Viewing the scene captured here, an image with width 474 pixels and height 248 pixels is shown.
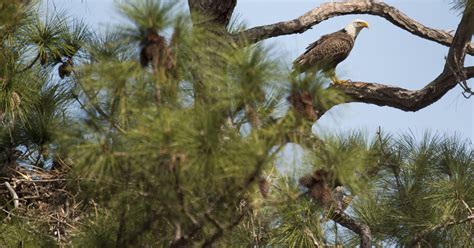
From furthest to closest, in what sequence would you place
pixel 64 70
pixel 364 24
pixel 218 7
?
pixel 364 24 → pixel 218 7 → pixel 64 70

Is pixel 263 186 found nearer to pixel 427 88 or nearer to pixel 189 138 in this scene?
pixel 189 138

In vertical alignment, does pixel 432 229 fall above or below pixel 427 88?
below

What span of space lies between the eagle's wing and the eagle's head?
239 millimetres

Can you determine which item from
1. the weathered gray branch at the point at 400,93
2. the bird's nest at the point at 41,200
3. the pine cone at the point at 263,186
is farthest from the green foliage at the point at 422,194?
the pine cone at the point at 263,186

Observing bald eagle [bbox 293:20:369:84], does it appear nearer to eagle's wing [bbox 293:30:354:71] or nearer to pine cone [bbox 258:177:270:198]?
eagle's wing [bbox 293:30:354:71]

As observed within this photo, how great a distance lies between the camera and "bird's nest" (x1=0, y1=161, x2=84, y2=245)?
12.5 ft

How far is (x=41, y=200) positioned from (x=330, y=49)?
7.00 ft

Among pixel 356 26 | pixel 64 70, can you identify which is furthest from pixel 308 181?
pixel 356 26

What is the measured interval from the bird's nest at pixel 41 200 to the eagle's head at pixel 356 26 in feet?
8.64

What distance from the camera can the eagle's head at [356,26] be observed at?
6422 mm

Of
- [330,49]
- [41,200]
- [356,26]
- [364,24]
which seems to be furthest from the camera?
[364,24]

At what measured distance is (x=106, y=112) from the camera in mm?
2625

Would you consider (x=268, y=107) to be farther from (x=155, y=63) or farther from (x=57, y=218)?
(x=57, y=218)

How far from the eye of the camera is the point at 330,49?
5805 mm
